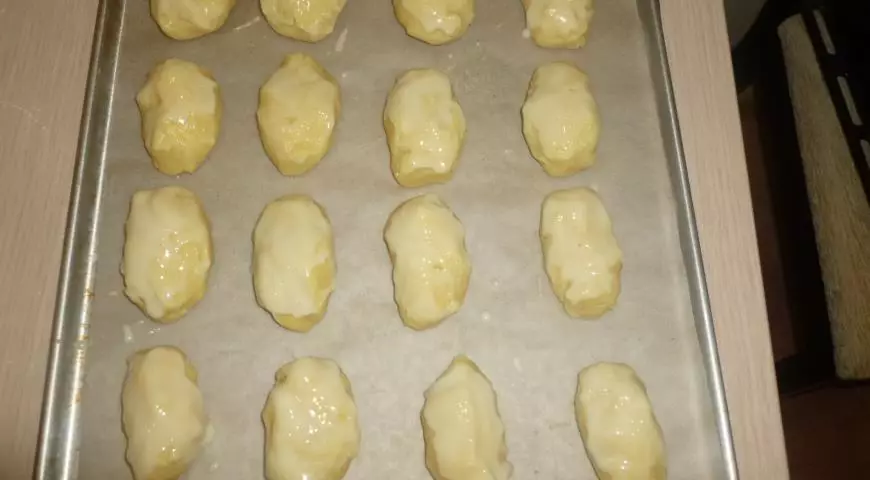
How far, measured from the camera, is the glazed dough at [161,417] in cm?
82

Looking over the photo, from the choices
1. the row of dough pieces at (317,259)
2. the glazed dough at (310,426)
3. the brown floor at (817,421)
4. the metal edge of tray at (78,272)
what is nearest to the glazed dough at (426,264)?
the row of dough pieces at (317,259)

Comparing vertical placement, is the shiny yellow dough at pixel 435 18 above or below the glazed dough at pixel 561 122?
above

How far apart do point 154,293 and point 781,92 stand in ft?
2.87

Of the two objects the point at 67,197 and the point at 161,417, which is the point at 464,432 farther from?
the point at 67,197

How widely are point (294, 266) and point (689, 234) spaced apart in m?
0.43

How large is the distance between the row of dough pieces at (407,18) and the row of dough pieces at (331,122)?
0.17ft

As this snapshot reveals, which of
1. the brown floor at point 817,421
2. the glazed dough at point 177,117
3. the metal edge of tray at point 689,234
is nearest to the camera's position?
the metal edge of tray at point 689,234

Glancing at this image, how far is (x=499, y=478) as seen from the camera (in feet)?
2.71

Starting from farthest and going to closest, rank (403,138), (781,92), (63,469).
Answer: (781,92) < (403,138) < (63,469)

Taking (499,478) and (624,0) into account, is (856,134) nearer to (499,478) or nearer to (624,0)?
(624,0)

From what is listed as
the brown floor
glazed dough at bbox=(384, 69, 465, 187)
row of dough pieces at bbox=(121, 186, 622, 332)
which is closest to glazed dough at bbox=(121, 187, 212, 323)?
row of dough pieces at bbox=(121, 186, 622, 332)

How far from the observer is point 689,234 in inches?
33.1

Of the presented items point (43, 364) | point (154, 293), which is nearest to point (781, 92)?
point (154, 293)

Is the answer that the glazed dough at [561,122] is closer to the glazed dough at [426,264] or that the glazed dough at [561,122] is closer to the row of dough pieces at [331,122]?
the row of dough pieces at [331,122]
